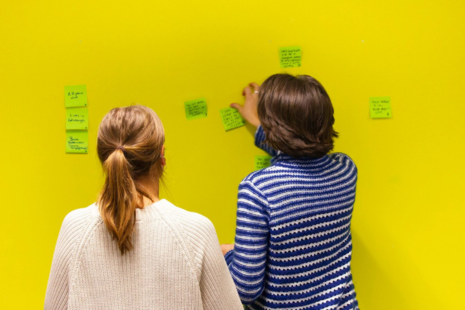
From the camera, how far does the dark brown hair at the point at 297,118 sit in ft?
3.72

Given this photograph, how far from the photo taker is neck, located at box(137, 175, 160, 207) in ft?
3.06

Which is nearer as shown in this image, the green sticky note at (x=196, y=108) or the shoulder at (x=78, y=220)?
the shoulder at (x=78, y=220)

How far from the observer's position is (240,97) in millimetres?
1600

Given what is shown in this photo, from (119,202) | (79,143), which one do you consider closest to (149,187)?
(119,202)

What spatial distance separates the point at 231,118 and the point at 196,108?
5.7 inches

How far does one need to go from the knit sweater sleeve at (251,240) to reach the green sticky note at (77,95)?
887 millimetres

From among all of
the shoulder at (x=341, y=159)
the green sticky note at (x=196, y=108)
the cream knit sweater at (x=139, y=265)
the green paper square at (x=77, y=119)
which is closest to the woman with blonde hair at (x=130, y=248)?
the cream knit sweater at (x=139, y=265)

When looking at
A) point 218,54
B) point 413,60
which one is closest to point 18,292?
point 218,54

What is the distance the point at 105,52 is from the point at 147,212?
0.96 meters

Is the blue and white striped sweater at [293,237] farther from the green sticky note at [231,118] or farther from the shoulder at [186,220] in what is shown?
the green sticky note at [231,118]

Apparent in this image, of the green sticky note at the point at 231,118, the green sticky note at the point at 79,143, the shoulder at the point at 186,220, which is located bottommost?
the shoulder at the point at 186,220

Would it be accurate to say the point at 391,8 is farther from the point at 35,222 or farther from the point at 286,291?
the point at 35,222

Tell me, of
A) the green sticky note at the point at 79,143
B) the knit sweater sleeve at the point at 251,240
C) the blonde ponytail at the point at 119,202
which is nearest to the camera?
the blonde ponytail at the point at 119,202

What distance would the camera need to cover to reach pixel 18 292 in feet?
5.61
